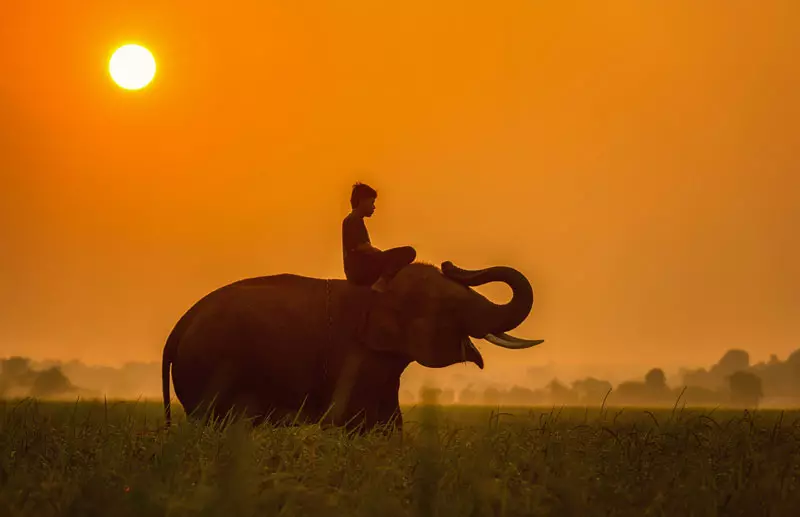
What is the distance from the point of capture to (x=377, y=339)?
11055 millimetres

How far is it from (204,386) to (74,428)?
315 centimetres

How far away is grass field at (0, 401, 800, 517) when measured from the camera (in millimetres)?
5699

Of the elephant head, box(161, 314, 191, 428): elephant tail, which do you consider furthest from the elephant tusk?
box(161, 314, 191, 428): elephant tail

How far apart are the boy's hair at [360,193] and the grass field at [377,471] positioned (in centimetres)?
327

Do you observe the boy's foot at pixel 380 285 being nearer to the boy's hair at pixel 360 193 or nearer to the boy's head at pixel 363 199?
the boy's head at pixel 363 199

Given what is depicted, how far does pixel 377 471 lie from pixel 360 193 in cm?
492

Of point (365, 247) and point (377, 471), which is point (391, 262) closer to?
point (365, 247)

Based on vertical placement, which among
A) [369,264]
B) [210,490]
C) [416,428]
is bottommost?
[416,428]

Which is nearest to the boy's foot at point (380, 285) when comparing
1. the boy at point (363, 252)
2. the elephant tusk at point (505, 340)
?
the boy at point (363, 252)

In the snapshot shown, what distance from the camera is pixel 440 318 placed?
11.3m

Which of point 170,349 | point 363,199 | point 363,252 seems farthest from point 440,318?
point 170,349

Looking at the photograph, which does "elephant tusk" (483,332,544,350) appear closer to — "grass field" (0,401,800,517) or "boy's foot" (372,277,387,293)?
"boy's foot" (372,277,387,293)

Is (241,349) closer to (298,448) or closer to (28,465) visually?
(298,448)

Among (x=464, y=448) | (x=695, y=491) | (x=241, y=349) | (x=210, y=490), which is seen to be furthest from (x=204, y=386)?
(x=695, y=491)
